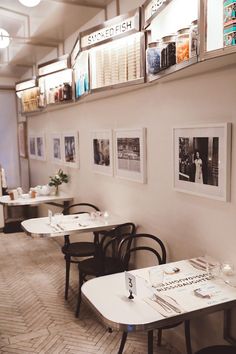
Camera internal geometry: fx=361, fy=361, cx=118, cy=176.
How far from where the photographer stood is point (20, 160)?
26.4ft

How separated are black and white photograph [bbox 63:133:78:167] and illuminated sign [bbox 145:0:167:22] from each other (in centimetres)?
244

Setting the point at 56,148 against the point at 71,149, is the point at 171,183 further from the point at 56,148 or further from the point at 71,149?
the point at 56,148

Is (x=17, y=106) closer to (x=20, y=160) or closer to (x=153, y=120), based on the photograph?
(x=20, y=160)

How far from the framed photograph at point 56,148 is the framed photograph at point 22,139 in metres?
1.76

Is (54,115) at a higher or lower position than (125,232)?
higher

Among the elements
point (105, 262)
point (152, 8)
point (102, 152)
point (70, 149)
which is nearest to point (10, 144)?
point (70, 149)

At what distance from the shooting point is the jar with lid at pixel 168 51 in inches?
92.7

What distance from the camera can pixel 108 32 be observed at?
3.24 metres

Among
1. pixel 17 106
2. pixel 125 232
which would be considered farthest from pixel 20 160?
pixel 125 232

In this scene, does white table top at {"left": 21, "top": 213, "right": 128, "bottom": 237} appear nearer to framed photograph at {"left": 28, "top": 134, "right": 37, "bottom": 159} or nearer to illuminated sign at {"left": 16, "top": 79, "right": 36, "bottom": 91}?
illuminated sign at {"left": 16, "top": 79, "right": 36, "bottom": 91}

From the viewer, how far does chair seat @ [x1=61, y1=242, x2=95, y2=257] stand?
146 inches

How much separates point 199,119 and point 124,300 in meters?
1.36

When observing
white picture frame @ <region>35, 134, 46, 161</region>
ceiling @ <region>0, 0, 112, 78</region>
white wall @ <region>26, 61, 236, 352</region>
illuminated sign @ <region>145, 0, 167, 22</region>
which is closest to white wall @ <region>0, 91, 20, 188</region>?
white picture frame @ <region>35, 134, 46, 161</region>

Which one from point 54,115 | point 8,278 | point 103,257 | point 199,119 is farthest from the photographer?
point 54,115
